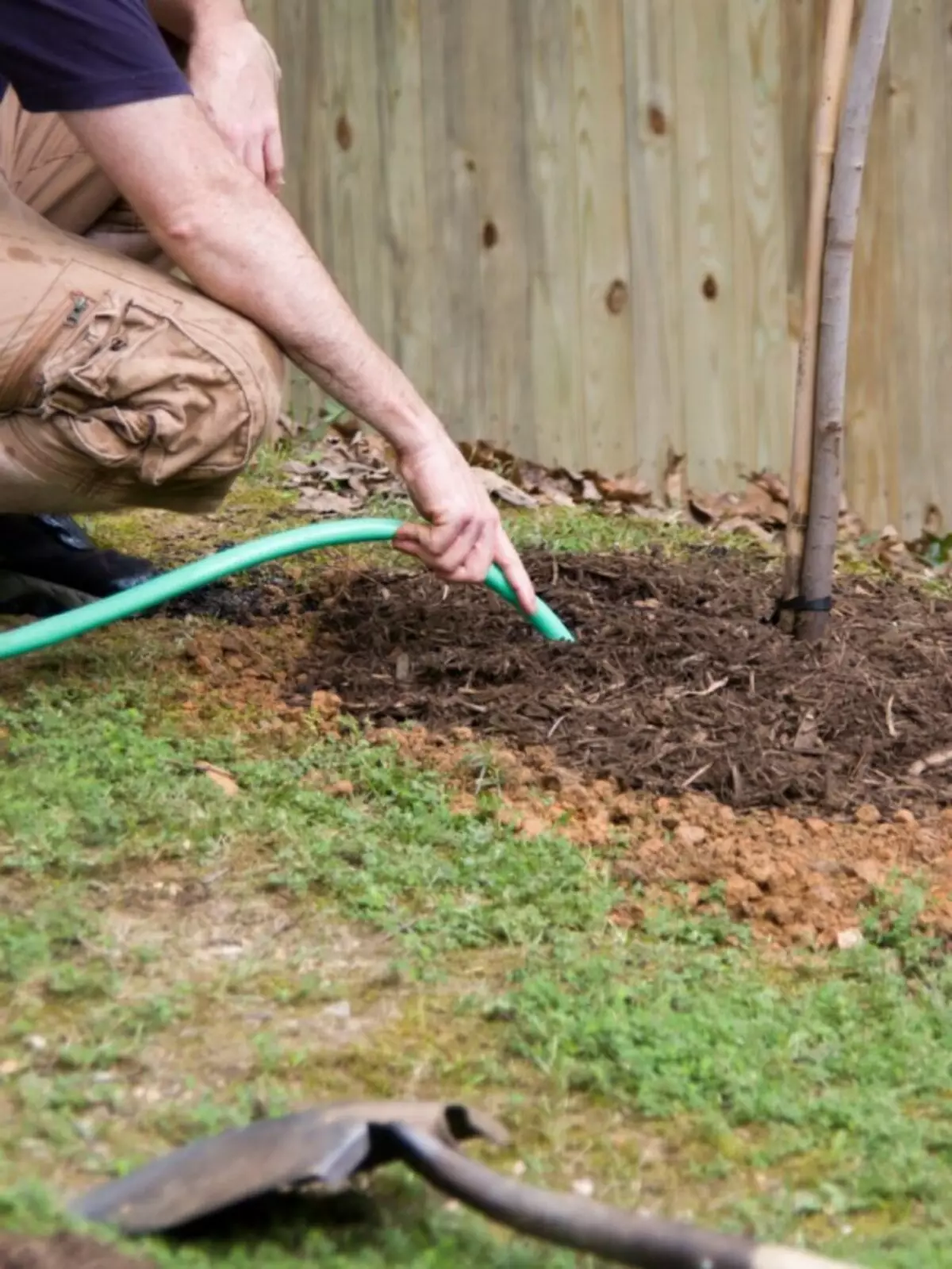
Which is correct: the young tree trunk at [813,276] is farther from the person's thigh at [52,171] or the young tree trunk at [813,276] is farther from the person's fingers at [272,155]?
the person's thigh at [52,171]

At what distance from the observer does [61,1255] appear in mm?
1528

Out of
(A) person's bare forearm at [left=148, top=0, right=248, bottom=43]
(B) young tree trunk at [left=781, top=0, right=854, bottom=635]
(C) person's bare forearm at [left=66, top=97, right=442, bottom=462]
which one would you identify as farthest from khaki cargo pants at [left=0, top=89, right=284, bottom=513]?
(B) young tree trunk at [left=781, top=0, right=854, bottom=635]

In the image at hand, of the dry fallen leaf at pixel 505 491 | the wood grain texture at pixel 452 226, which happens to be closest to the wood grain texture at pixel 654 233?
the wood grain texture at pixel 452 226

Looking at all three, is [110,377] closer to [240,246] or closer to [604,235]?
[240,246]

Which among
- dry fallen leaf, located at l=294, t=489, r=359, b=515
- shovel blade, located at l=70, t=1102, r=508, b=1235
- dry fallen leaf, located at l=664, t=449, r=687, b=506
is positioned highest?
shovel blade, located at l=70, t=1102, r=508, b=1235

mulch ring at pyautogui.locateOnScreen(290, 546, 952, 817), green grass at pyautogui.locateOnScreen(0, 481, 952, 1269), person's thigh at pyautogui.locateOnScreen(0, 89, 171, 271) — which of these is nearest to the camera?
green grass at pyautogui.locateOnScreen(0, 481, 952, 1269)

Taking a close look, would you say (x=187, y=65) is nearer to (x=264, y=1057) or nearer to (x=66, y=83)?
(x=66, y=83)

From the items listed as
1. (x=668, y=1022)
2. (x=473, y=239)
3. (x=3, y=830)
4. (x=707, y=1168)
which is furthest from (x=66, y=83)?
(x=473, y=239)

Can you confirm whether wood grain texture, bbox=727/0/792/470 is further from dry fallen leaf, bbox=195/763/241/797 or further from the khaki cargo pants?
dry fallen leaf, bbox=195/763/241/797

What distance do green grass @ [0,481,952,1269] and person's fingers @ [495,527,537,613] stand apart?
18.7 inches

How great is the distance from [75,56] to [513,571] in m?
1.28

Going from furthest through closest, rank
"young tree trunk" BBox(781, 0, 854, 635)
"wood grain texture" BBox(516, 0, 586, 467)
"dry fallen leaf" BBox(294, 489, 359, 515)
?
"wood grain texture" BBox(516, 0, 586, 467)
"dry fallen leaf" BBox(294, 489, 359, 515)
"young tree trunk" BBox(781, 0, 854, 635)

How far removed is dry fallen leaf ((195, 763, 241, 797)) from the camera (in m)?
2.91

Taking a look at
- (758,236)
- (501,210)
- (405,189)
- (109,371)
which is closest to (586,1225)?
(109,371)
